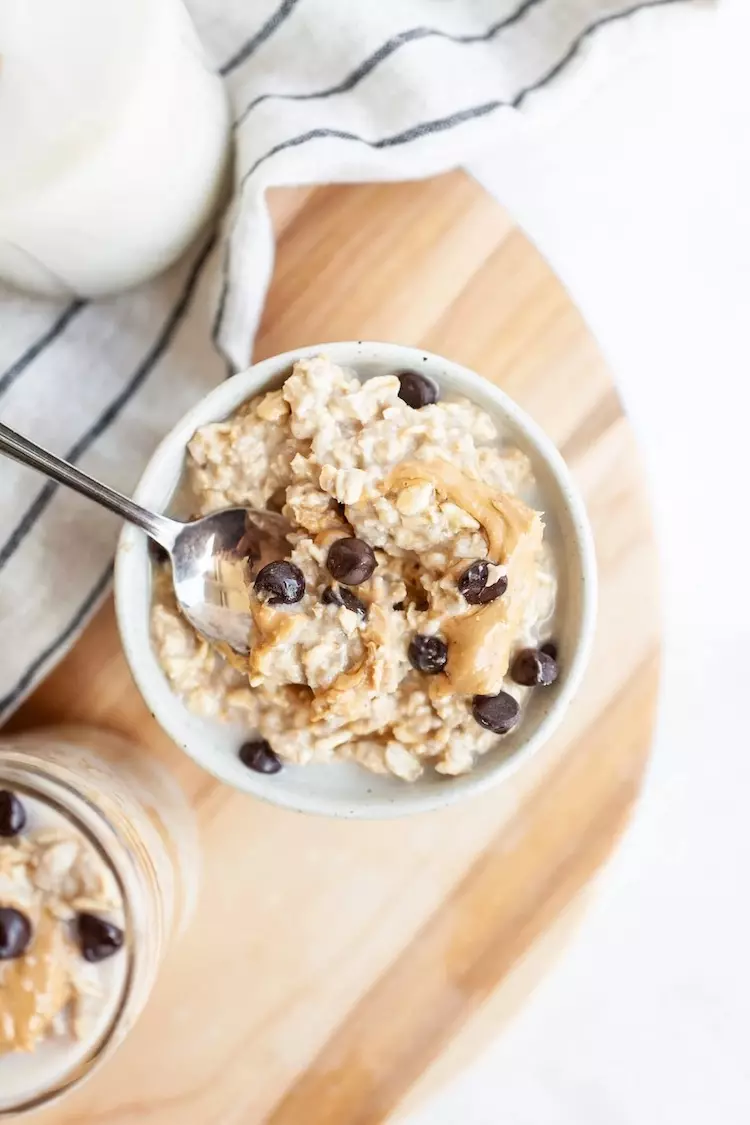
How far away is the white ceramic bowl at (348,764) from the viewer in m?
0.81

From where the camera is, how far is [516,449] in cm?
84

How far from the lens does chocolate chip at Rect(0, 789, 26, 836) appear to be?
80 cm

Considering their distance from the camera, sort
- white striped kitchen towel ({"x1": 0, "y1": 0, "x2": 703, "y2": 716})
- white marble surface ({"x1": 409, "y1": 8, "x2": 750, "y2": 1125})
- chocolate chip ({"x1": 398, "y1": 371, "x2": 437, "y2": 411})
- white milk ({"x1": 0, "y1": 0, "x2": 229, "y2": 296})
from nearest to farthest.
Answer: white milk ({"x1": 0, "y1": 0, "x2": 229, "y2": 296})
chocolate chip ({"x1": 398, "y1": 371, "x2": 437, "y2": 411})
white striped kitchen towel ({"x1": 0, "y1": 0, "x2": 703, "y2": 716})
white marble surface ({"x1": 409, "y1": 8, "x2": 750, "y2": 1125})

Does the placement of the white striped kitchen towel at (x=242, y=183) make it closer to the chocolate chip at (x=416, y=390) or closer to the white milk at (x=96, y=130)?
the white milk at (x=96, y=130)

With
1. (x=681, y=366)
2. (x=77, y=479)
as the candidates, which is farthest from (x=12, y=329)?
(x=681, y=366)

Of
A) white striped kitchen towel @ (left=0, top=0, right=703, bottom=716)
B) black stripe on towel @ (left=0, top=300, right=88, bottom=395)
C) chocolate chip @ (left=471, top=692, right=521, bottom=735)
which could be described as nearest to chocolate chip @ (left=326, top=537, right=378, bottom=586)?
chocolate chip @ (left=471, top=692, right=521, bottom=735)

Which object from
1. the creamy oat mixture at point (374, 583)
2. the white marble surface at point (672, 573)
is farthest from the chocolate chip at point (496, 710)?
the white marble surface at point (672, 573)

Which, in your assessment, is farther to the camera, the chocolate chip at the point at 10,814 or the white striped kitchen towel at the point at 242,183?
the white striped kitchen towel at the point at 242,183

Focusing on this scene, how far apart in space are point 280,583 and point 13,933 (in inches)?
13.2

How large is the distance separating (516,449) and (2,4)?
49 centimetres

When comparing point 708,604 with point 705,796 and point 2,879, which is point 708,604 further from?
point 2,879

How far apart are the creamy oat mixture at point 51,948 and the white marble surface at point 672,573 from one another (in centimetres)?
62

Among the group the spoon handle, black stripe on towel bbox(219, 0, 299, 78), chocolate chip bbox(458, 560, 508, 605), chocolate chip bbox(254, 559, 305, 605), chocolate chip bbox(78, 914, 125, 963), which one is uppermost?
black stripe on towel bbox(219, 0, 299, 78)

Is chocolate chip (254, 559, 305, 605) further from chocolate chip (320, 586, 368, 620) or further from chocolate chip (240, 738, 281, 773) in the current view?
chocolate chip (240, 738, 281, 773)
